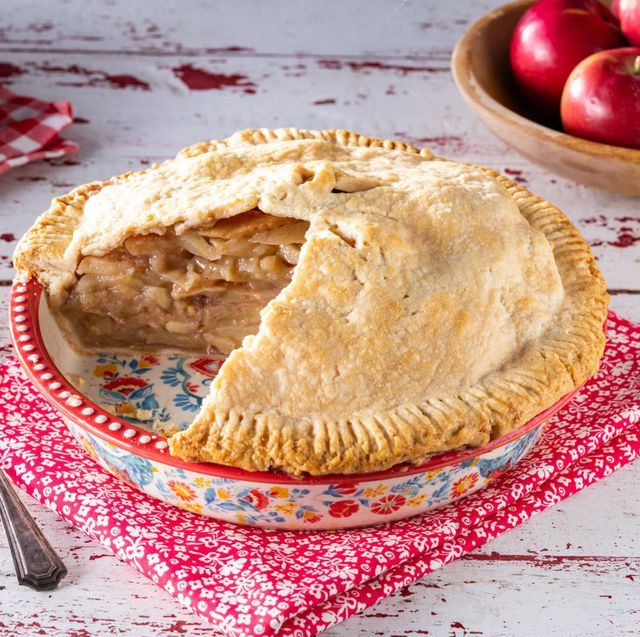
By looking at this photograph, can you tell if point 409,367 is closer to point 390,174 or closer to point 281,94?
point 390,174

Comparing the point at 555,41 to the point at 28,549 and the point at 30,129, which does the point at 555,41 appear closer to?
the point at 30,129

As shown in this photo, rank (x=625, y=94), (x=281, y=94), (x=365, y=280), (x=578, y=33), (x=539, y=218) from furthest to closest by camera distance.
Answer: (x=281, y=94) < (x=578, y=33) < (x=625, y=94) < (x=539, y=218) < (x=365, y=280)

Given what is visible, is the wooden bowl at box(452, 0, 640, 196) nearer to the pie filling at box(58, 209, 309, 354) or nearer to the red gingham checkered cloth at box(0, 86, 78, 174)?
the pie filling at box(58, 209, 309, 354)

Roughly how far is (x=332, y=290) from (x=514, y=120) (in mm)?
1345

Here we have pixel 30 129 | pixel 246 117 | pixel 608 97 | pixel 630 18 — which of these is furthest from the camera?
pixel 246 117

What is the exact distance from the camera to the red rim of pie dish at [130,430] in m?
2.11

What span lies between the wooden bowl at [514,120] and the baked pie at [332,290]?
444 millimetres

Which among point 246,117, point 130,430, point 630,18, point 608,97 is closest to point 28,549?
point 130,430

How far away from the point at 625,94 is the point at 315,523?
1.86m


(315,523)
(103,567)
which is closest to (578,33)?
(315,523)

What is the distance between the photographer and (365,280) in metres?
2.33

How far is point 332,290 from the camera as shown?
90.8 inches

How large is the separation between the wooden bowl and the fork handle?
1.95m

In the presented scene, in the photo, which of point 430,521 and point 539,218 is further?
point 539,218
